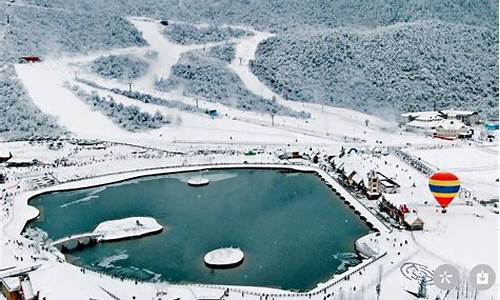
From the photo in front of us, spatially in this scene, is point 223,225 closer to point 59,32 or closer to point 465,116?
point 465,116

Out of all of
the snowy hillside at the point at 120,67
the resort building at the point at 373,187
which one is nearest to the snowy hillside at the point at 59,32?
the snowy hillside at the point at 120,67

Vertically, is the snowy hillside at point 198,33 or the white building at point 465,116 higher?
the snowy hillside at point 198,33

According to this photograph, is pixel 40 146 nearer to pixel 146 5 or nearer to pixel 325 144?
pixel 325 144

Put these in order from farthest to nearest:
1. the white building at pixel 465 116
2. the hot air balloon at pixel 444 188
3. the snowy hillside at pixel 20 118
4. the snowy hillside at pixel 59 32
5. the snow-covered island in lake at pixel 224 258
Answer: the snowy hillside at pixel 59 32 < the white building at pixel 465 116 < the snowy hillside at pixel 20 118 < the hot air balloon at pixel 444 188 < the snow-covered island in lake at pixel 224 258

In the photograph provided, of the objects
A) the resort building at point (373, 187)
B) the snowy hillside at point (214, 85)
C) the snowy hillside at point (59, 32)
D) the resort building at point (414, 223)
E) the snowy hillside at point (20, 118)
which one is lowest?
the resort building at point (414, 223)

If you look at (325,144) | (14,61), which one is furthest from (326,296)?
(14,61)

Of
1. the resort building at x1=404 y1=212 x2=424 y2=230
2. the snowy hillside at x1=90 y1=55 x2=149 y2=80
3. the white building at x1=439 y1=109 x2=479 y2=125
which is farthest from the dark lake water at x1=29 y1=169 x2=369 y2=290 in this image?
the snowy hillside at x1=90 y1=55 x2=149 y2=80

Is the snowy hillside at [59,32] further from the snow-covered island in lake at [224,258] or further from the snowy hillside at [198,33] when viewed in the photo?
the snow-covered island in lake at [224,258]

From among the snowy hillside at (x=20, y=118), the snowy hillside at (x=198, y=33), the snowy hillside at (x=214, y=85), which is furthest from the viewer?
the snowy hillside at (x=198, y=33)

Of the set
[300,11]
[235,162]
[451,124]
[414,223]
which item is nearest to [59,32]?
[300,11]
